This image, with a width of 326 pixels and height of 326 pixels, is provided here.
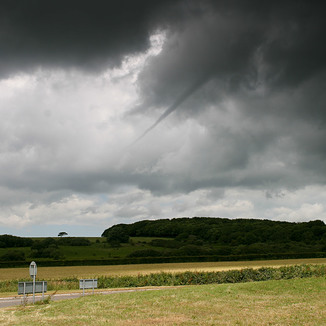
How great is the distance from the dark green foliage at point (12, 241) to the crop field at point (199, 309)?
314ft

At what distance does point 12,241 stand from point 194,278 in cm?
8307

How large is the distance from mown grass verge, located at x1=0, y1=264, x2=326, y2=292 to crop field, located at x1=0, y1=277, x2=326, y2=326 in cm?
1499

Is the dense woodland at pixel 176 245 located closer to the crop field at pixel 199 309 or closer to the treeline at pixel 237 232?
the treeline at pixel 237 232

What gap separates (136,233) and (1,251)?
7453 cm

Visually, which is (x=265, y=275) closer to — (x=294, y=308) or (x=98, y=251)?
(x=294, y=308)

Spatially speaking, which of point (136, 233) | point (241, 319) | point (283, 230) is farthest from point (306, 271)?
point (136, 233)

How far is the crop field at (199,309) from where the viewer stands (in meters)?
17.1

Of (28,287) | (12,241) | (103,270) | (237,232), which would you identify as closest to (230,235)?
(237,232)

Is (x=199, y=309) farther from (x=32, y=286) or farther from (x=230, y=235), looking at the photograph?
(x=230, y=235)

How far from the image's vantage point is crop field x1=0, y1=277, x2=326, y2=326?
1712 cm

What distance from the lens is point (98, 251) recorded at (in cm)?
10569

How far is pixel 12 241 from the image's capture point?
374 feet

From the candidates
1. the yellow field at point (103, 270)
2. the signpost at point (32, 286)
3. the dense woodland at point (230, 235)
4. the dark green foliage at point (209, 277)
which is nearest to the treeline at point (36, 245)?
the dense woodland at point (230, 235)

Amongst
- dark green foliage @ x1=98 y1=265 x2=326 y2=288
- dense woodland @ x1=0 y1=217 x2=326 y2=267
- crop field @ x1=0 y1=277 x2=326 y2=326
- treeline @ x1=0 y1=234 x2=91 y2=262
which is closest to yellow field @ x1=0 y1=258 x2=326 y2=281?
dark green foliage @ x1=98 y1=265 x2=326 y2=288
